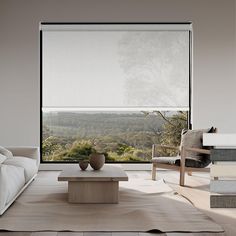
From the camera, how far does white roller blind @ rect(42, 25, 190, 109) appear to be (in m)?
9.30

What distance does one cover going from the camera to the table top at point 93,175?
5595mm

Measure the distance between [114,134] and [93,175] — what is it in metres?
4.31

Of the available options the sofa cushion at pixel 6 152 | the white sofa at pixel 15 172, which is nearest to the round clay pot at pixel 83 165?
the white sofa at pixel 15 172

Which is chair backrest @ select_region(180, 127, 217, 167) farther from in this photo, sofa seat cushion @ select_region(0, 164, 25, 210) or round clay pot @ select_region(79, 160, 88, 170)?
sofa seat cushion @ select_region(0, 164, 25, 210)

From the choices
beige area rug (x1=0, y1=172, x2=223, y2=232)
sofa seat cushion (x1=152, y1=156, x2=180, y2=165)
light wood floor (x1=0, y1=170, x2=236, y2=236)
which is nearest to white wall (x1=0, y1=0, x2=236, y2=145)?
light wood floor (x1=0, y1=170, x2=236, y2=236)

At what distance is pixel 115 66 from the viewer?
9.39 metres

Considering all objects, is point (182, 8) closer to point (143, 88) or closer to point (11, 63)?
point (143, 88)

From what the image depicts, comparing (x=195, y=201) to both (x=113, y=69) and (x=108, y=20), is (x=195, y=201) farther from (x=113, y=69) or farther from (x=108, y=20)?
(x=108, y=20)

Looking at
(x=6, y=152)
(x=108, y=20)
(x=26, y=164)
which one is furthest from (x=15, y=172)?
(x=108, y=20)

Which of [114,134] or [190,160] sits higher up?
[114,134]

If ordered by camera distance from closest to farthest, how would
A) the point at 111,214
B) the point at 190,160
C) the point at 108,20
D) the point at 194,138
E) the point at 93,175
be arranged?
the point at 111,214, the point at 93,175, the point at 190,160, the point at 194,138, the point at 108,20

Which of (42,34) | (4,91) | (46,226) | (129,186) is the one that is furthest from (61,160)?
(46,226)

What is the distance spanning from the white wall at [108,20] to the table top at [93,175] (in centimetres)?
308

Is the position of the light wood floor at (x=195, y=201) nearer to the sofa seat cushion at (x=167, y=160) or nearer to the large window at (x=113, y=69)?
the sofa seat cushion at (x=167, y=160)
